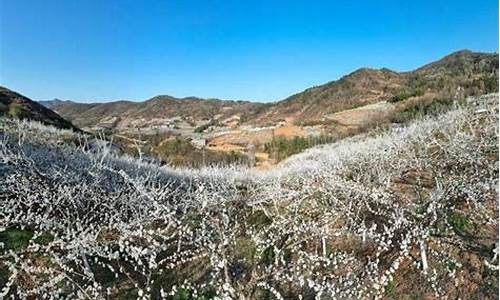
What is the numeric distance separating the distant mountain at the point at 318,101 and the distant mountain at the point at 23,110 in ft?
145

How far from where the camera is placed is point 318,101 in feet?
384

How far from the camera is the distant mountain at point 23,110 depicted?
50.7m

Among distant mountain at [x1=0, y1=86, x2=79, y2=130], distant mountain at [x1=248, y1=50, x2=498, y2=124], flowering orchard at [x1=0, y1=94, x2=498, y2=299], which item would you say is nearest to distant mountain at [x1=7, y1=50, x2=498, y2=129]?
distant mountain at [x1=248, y1=50, x2=498, y2=124]

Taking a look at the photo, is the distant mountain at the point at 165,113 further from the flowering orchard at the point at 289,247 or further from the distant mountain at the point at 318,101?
the flowering orchard at the point at 289,247

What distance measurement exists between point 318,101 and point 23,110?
77328mm

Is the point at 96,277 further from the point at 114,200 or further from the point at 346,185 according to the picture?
the point at 346,185

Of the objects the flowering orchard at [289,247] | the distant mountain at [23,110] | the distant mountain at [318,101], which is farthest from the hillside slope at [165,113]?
the flowering orchard at [289,247]

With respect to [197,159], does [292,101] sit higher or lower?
higher

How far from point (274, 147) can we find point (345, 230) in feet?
180

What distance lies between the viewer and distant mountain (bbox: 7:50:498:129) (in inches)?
3299

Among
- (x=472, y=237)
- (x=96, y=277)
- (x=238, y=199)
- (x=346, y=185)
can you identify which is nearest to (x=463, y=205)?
(x=472, y=237)

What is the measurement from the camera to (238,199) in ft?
47.7

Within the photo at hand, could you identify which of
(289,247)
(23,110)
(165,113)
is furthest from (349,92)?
(289,247)

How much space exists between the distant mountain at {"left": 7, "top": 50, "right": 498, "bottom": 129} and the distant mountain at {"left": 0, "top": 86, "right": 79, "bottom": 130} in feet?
145
